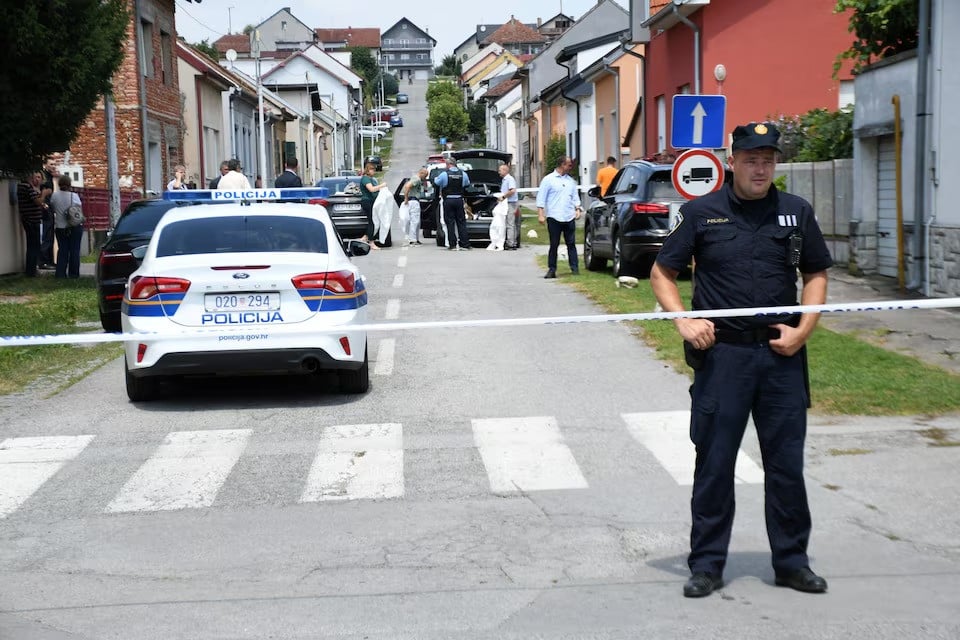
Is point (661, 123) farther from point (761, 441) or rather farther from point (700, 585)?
point (700, 585)

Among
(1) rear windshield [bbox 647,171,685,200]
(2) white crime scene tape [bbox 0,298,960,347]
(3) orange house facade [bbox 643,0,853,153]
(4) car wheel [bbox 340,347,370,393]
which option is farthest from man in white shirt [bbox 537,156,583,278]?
(2) white crime scene tape [bbox 0,298,960,347]

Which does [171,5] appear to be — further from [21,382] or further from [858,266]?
[21,382]

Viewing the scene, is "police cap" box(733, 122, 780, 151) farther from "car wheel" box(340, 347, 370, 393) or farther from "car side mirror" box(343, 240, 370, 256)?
"car side mirror" box(343, 240, 370, 256)

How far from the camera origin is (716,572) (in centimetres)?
521

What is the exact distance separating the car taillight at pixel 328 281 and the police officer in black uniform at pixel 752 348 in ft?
16.3

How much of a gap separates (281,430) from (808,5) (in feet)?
69.8

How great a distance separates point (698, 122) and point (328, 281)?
6.90 meters

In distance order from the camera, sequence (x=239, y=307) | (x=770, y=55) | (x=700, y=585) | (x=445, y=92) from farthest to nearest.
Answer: (x=445, y=92)
(x=770, y=55)
(x=239, y=307)
(x=700, y=585)

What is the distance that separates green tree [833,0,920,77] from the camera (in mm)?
17906

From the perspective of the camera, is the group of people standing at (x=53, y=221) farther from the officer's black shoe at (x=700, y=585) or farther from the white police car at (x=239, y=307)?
the officer's black shoe at (x=700, y=585)

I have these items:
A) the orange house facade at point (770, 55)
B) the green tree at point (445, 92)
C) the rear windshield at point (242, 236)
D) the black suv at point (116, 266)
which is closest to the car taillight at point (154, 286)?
the rear windshield at point (242, 236)

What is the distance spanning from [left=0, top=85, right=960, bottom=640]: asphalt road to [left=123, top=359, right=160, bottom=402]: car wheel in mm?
147

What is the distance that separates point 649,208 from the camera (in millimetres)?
18000

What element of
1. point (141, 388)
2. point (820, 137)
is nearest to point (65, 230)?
point (141, 388)
